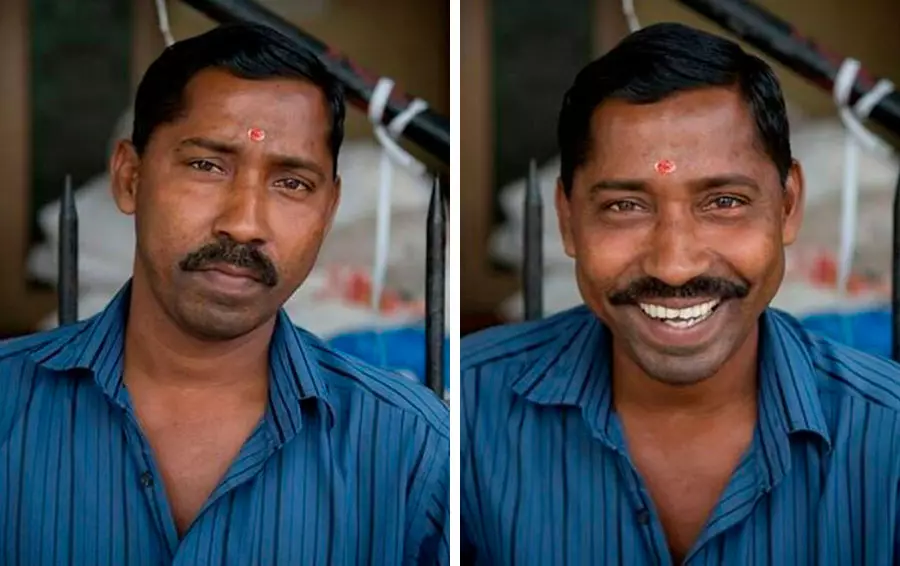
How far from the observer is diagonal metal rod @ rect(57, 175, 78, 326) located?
2.16 meters

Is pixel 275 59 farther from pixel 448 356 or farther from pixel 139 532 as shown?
pixel 139 532

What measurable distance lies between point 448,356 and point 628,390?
0.36m

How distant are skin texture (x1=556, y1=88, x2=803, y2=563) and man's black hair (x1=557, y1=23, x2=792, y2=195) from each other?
20 millimetres

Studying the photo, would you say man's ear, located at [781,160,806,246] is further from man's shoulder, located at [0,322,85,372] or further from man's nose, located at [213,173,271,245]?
man's shoulder, located at [0,322,85,372]

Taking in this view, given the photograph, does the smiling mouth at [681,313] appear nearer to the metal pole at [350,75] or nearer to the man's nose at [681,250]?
the man's nose at [681,250]

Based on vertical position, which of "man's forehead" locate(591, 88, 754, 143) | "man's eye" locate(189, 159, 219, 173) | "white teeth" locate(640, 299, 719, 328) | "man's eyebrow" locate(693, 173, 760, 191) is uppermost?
"man's forehead" locate(591, 88, 754, 143)

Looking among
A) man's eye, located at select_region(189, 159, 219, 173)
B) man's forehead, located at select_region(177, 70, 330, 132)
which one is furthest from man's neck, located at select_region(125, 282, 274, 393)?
man's forehead, located at select_region(177, 70, 330, 132)

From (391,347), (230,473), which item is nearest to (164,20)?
(391,347)

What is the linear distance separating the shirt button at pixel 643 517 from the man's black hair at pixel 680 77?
66 cm

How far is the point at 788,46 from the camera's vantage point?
83.2 inches

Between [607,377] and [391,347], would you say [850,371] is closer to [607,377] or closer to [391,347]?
[607,377]

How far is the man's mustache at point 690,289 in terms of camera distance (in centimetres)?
205

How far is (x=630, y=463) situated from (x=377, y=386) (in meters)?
0.51

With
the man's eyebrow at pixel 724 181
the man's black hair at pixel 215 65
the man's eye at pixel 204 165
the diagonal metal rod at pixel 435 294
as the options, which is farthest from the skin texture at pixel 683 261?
the man's eye at pixel 204 165
